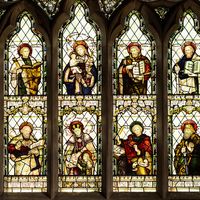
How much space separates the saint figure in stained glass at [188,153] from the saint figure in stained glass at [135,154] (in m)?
0.31

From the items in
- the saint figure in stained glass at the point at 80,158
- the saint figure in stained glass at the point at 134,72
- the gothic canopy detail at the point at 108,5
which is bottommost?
the saint figure in stained glass at the point at 80,158

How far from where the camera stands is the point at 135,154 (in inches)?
302

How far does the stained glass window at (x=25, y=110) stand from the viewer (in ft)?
25.2

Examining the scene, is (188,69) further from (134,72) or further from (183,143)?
(183,143)

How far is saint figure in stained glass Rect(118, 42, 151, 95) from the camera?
25.4 ft

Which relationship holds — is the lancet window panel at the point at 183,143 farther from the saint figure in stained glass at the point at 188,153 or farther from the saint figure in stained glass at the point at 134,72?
the saint figure in stained glass at the point at 134,72

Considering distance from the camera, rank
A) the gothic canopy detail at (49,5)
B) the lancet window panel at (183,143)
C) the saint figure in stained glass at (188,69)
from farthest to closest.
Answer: the gothic canopy detail at (49,5)
the saint figure in stained glass at (188,69)
the lancet window panel at (183,143)

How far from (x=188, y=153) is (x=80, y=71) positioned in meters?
1.47

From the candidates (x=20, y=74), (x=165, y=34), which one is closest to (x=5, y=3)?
(x=20, y=74)

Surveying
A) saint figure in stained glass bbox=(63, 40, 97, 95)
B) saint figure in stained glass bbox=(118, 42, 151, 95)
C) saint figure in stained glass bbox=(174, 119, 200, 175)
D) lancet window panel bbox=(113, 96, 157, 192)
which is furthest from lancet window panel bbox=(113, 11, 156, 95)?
saint figure in stained glass bbox=(174, 119, 200, 175)

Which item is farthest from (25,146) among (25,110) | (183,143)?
(183,143)

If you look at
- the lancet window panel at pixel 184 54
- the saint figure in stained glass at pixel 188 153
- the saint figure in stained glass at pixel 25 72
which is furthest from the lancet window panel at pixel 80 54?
the saint figure in stained glass at pixel 188 153

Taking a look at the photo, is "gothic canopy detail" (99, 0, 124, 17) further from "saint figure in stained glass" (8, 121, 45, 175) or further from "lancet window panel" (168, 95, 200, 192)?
"saint figure in stained glass" (8, 121, 45, 175)

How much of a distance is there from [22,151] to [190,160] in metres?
1.81
